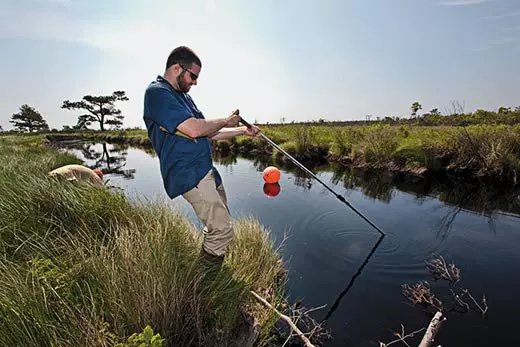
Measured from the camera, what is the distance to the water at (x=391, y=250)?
120 inches

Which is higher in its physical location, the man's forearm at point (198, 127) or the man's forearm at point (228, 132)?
the man's forearm at point (198, 127)

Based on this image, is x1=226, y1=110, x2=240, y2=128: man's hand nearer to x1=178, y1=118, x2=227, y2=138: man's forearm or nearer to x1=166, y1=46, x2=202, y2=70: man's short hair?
x1=178, y1=118, x2=227, y2=138: man's forearm

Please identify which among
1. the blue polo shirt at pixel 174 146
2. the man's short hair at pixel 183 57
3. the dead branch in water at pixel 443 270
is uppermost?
the man's short hair at pixel 183 57

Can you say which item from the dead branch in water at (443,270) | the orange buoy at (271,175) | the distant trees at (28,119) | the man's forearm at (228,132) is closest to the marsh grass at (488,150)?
the orange buoy at (271,175)

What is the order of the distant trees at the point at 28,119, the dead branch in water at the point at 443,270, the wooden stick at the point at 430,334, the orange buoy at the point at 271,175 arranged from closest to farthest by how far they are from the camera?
the wooden stick at the point at 430,334 → the dead branch in water at the point at 443,270 → the orange buoy at the point at 271,175 → the distant trees at the point at 28,119

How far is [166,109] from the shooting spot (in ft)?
8.09

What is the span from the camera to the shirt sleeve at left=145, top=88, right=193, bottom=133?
2.46 m

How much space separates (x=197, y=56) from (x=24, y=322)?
2339 mm

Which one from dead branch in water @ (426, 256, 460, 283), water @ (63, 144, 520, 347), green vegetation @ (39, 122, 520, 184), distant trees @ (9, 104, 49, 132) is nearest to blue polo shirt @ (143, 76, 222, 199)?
water @ (63, 144, 520, 347)

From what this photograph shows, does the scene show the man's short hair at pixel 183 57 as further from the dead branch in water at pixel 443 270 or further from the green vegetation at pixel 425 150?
the green vegetation at pixel 425 150

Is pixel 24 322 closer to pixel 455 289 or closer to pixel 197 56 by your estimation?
pixel 197 56

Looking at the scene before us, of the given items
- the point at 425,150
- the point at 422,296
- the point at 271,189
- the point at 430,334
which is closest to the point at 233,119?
the point at 430,334

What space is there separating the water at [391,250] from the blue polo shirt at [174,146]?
1639 mm

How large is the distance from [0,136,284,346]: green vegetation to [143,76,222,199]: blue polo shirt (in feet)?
2.01
